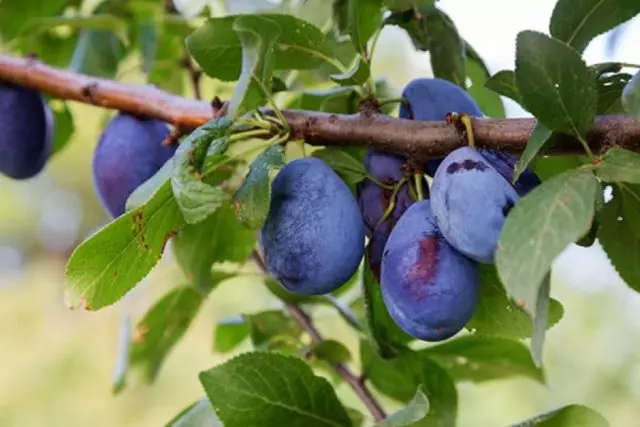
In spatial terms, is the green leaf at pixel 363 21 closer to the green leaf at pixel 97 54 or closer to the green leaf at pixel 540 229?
the green leaf at pixel 540 229

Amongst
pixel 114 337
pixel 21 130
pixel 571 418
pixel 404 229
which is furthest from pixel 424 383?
pixel 114 337

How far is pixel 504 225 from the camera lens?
0.38 meters

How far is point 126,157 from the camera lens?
67cm

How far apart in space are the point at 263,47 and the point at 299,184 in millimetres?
82

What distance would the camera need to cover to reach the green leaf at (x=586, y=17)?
473 millimetres

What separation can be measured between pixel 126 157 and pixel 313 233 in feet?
0.83

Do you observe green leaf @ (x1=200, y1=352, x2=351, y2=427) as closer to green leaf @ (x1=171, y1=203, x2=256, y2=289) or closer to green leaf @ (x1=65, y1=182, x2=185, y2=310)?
green leaf @ (x1=65, y1=182, x2=185, y2=310)

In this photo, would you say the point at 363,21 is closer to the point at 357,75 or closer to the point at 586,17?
the point at 357,75

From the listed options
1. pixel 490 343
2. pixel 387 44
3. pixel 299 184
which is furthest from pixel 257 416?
pixel 387 44

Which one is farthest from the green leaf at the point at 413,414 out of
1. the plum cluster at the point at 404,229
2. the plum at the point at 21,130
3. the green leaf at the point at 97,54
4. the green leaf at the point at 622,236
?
the green leaf at the point at 97,54

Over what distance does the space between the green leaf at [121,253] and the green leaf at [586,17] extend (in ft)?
0.77

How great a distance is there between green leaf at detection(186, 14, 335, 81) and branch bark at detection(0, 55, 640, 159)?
3 cm

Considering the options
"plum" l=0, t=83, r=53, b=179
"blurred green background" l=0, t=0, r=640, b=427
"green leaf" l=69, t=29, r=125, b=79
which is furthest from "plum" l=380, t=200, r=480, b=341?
"blurred green background" l=0, t=0, r=640, b=427

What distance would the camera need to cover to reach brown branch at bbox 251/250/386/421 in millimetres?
710
